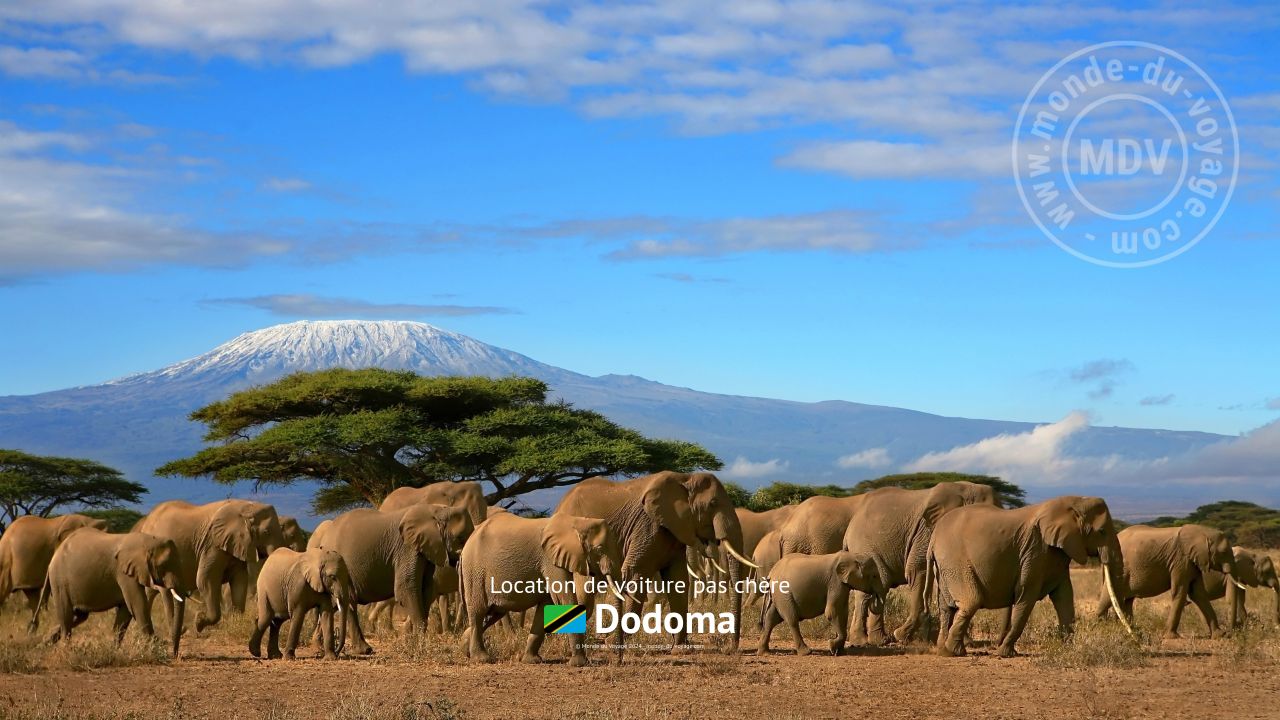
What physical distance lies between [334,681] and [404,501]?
7.96 meters

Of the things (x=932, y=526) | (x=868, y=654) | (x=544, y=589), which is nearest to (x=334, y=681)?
(x=544, y=589)

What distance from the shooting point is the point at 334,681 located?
1586 cm

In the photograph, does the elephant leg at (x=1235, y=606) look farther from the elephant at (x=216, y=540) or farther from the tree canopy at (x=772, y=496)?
the tree canopy at (x=772, y=496)

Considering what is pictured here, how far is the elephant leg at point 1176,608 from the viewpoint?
2122cm

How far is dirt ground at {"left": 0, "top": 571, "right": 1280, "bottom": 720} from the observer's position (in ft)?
46.0

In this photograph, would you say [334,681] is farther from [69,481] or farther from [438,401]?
[69,481]

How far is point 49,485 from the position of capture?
2199 inches

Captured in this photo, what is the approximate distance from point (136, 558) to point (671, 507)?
20.2 ft

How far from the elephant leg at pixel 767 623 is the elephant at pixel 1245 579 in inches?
269

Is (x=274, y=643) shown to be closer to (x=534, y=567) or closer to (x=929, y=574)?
(x=534, y=567)

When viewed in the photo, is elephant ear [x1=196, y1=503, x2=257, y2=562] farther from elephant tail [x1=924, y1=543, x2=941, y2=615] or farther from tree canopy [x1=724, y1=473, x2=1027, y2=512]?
tree canopy [x1=724, y1=473, x2=1027, y2=512]

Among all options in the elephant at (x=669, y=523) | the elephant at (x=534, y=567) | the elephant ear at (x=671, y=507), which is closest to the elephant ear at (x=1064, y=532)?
the elephant at (x=669, y=523)

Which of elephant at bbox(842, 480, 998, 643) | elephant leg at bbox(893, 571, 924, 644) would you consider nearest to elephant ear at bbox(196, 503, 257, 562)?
elephant at bbox(842, 480, 998, 643)

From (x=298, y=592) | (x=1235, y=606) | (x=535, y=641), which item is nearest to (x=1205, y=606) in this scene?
(x=1235, y=606)
